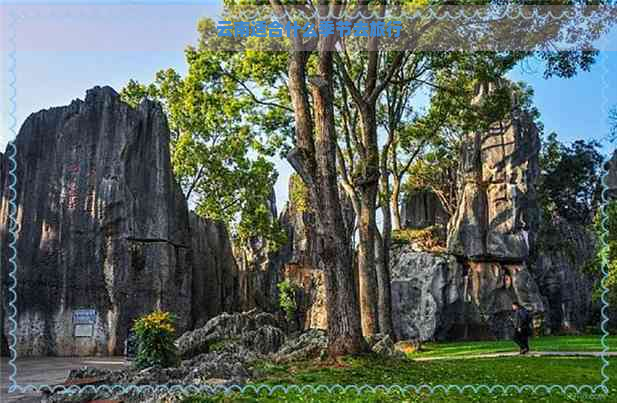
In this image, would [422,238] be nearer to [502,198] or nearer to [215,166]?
[502,198]

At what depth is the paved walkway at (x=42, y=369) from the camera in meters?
6.04

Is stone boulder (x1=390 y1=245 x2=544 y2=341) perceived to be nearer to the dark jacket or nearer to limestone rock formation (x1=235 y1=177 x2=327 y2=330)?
limestone rock formation (x1=235 y1=177 x2=327 y2=330)

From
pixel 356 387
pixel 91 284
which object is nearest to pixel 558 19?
pixel 356 387

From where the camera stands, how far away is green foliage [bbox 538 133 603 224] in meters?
19.8

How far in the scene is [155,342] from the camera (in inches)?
299

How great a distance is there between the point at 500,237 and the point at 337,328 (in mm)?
16625

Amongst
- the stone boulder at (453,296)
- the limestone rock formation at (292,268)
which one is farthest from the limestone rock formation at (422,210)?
the stone boulder at (453,296)

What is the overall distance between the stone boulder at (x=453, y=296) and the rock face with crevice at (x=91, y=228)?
933 centimetres

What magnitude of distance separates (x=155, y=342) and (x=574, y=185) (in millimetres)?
16824

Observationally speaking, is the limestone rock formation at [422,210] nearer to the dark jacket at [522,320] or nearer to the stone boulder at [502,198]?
the stone boulder at [502,198]

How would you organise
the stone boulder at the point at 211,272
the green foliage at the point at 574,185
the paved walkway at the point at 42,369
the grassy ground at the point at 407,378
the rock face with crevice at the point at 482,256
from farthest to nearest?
the rock face with crevice at the point at 482,256 < the green foliage at the point at 574,185 < the stone boulder at the point at 211,272 < the paved walkway at the point at 42,369 < the grassy ground at the point at 407,378

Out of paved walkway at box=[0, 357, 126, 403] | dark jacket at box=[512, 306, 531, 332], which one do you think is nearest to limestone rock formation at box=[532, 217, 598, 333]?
dark jacket at box=[512, 306, 531, 332]

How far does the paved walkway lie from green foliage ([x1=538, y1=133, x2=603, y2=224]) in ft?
49.2

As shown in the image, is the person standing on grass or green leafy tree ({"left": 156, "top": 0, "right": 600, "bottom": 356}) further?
the person standing on grass
